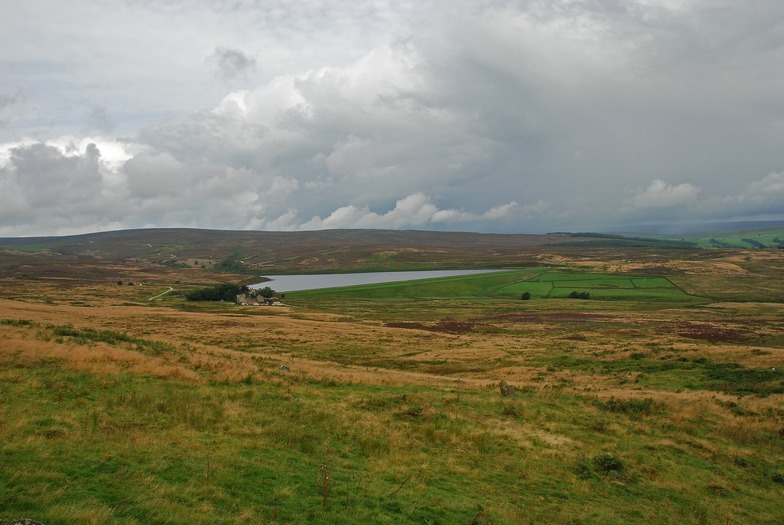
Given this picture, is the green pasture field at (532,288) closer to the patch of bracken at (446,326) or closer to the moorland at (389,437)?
the patch of bracken at (446,326)

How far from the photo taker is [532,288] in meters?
148

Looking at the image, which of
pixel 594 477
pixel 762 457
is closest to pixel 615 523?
pixel 594 477

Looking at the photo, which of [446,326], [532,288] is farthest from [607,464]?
[532,288]

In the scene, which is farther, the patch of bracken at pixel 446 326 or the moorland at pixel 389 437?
the patch of bracken at pixel 446 326

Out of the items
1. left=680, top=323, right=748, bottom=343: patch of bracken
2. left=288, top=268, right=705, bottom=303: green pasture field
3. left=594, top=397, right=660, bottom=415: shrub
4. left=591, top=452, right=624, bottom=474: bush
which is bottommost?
left=288, top=268, right=705, bottom=303: green pasture field

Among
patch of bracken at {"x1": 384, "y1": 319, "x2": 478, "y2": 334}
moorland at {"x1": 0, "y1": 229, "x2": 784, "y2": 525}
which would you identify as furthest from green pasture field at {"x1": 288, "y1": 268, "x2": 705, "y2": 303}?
moorland at {"x1": 0, "y1": 229, "x2": 784, "y2": 525}

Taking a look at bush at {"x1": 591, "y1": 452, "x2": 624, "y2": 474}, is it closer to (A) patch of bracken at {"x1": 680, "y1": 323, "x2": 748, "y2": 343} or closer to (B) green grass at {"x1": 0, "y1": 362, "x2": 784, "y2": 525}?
(B) green grass at {"x1": 0, "y1": 362, "x2": 784, "y2": 525}

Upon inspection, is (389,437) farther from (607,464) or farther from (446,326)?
(446,326)

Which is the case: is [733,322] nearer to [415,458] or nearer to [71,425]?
[415,458]

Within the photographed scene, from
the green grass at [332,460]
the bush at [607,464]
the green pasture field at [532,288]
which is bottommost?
the green pasture field at [532,288]

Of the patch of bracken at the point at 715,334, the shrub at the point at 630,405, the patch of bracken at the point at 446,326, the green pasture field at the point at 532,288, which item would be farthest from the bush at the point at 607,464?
the green pasture field at the point at 532,288

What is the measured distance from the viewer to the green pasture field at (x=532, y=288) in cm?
12950

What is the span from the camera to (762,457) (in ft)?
65.1

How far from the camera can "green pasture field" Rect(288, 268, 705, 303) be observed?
130 meters
